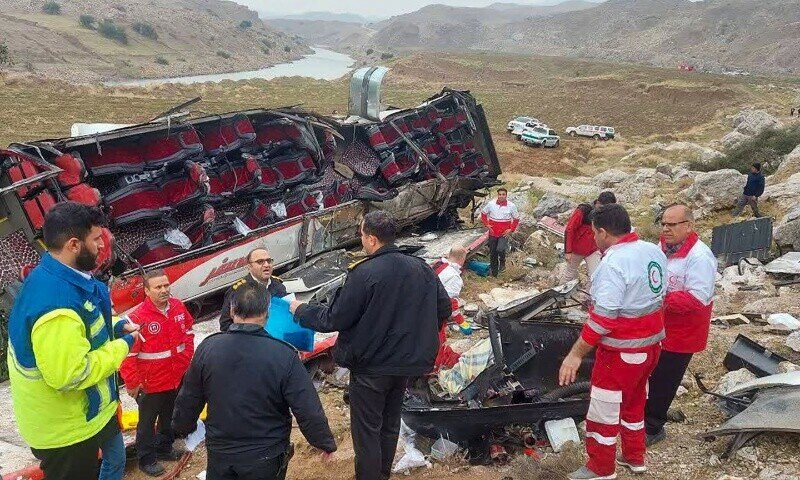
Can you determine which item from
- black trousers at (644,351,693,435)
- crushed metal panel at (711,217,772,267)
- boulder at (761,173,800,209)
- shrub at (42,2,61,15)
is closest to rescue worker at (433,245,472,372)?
black trousers at (644,351,693,435)

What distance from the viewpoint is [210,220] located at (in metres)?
6.96

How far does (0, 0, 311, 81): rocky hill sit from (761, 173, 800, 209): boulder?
46.5 m

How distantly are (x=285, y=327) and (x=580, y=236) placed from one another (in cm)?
413

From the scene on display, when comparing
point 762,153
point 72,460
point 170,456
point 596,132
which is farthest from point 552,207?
point 596,132

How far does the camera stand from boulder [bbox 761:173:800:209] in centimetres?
1059

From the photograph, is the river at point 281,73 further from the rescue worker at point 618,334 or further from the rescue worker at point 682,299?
the rescue worker at point 618,334

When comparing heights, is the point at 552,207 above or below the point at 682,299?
below

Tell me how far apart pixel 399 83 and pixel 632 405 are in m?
52.8

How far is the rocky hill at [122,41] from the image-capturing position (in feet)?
172

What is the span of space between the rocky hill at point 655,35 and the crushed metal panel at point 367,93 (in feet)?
234

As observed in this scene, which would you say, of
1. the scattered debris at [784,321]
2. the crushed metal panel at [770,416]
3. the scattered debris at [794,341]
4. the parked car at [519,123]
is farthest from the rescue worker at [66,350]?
the parked car at [519,123]

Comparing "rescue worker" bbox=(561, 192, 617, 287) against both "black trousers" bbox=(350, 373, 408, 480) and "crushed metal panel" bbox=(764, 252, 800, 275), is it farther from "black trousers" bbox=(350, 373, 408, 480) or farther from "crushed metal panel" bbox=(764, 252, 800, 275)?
"black trousers" bbox=(350, 373, 408, 480)

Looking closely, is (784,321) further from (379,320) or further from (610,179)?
(610,179)

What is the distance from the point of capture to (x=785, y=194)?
1088cm
